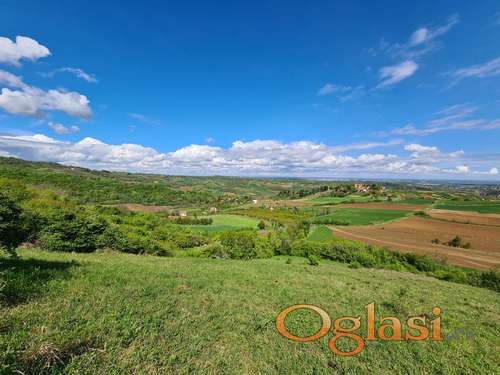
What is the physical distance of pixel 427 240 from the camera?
49.3m

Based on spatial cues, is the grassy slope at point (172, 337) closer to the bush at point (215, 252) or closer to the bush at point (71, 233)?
the bush at point (71, 233)

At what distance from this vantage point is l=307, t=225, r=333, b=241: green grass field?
53.0 metres

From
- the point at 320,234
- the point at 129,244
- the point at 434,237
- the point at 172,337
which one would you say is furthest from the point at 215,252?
the point at 434,237

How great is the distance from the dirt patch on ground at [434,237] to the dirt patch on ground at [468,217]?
13.6 feet

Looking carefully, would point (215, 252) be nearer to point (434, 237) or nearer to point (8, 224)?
point (8, 224)

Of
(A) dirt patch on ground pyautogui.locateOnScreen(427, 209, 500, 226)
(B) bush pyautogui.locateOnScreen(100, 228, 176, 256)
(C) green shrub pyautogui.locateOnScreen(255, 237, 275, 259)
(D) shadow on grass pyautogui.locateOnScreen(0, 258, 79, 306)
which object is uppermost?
(D) shadow on grass pyautogui.locateOnScreen(0, 258, 79, 306)

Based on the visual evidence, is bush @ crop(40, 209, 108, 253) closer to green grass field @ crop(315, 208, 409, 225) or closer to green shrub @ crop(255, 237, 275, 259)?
green shrub @ crop(255, 237, 275, 259)

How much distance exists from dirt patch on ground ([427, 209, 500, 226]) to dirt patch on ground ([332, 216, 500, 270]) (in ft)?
13.6

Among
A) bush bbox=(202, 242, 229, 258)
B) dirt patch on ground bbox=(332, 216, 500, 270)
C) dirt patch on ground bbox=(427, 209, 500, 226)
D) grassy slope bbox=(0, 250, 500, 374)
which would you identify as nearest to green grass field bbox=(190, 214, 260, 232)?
dirt patch on ground bbox=(332, 216, 500, 270)

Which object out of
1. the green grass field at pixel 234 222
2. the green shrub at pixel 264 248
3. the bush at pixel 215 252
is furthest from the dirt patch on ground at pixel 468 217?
the bush at pixel 215 252

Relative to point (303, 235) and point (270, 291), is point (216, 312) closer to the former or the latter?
point (270, 291)

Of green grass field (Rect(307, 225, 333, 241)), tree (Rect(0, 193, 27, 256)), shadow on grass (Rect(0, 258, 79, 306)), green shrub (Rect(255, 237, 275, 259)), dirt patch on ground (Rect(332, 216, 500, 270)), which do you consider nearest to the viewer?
shadow on grass (Rect(0, 258, 79, 306))

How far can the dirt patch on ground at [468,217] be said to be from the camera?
60638 millimetres

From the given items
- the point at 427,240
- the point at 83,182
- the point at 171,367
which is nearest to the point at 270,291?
the point at 171,367
